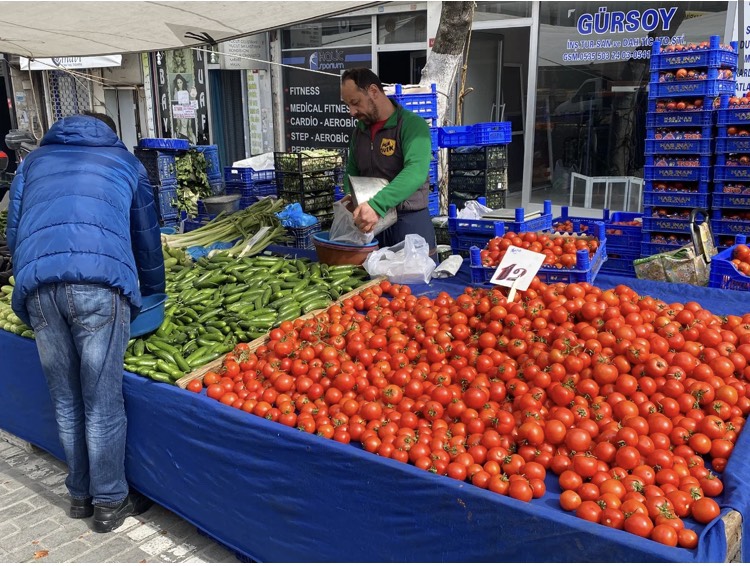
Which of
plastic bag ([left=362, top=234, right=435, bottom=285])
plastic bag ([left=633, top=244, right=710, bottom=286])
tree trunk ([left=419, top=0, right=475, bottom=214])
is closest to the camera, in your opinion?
plastic bag ([left=362, top=234, right=435, bottom=285])

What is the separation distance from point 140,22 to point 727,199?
6249 mm

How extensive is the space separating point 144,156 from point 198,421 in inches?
305

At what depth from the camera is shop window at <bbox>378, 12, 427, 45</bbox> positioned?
12.2 metres

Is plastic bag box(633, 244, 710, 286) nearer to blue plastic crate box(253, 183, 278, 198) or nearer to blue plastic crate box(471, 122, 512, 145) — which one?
blue plastic crate box(471, 122, 512, 145)

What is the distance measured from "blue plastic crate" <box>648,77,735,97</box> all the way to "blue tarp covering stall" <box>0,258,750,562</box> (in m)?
4.15

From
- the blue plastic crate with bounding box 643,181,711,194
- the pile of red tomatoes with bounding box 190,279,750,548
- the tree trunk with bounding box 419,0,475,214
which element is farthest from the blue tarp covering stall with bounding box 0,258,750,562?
the tree trunk with bounding box 419,0,475,214

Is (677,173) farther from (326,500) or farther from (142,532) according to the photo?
(142,532)

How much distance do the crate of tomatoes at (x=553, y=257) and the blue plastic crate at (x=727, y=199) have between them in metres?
3.61

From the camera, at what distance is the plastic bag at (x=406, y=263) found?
447 cm

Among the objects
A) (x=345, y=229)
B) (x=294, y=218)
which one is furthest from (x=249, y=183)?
(x=345, y=229)

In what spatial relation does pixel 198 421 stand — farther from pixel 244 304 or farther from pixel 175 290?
pixel 175 290

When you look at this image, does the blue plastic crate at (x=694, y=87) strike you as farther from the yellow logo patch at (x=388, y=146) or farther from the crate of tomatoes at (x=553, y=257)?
the yellow logo patch at (x=388, y=146)

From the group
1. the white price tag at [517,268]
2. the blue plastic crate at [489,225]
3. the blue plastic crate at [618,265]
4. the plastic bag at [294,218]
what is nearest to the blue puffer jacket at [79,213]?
the white price tag at [517,268]

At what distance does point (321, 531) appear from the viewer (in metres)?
2.74
